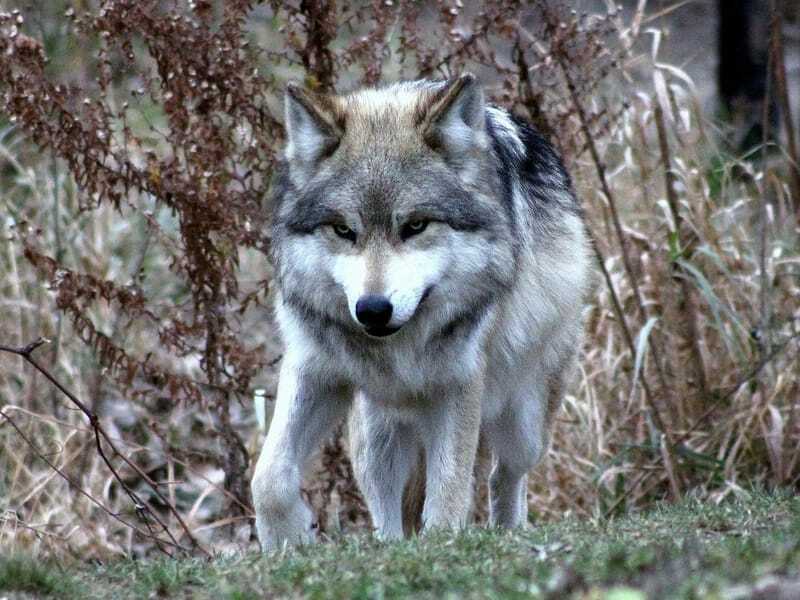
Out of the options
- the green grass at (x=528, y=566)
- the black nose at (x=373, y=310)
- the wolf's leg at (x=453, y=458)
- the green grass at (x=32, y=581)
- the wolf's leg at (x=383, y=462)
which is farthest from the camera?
the wolf's leg at (x=383, y=462)

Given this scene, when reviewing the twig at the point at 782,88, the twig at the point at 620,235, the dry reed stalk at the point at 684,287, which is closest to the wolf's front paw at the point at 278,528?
the twig at the point at 620,235

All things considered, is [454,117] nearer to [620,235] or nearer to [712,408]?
[620,235]

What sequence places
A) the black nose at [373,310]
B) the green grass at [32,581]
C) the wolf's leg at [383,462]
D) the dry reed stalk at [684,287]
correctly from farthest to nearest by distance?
the dry reed stalk at [684,287] → the wolf's leg at [383,462] → the black nose at [373,310] → the green grass at [32,581]

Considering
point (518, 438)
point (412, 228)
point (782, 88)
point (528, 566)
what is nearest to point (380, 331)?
point (412, 228)

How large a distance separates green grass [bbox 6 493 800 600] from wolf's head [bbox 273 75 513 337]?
105 centimetres

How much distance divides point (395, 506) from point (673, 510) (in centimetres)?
150

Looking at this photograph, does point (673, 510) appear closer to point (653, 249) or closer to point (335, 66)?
point (653, 249)

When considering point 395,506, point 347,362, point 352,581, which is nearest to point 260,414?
point 395,506

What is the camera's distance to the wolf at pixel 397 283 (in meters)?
5.14

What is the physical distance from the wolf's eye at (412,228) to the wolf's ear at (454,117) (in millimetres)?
391

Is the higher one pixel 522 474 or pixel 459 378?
pixel 459 378

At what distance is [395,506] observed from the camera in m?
6.16

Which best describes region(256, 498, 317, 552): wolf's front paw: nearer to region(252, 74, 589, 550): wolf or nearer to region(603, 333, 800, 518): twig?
region(252, 74, 589, 550): wolf

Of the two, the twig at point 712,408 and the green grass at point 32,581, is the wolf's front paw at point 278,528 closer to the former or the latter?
the green grass at point 32,581
